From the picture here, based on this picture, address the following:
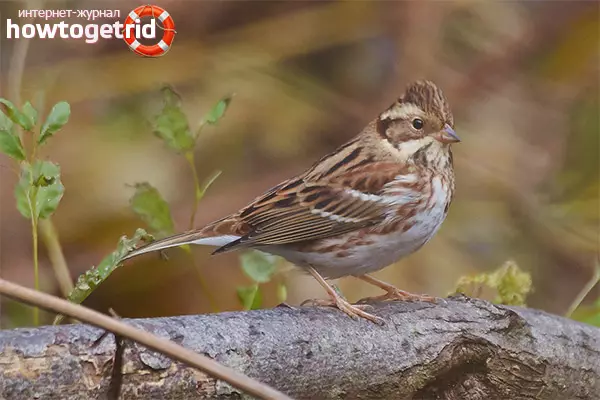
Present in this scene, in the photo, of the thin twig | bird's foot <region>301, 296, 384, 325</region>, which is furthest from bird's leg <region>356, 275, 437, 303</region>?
the thin twig

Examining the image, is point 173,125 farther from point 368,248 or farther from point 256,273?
point 368,248

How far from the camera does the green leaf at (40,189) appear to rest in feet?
5.65

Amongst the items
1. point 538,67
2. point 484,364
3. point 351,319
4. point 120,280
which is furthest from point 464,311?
point 538,67

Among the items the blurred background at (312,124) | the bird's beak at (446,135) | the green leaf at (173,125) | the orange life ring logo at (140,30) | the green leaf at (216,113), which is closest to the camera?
the green leaf at (216,113)

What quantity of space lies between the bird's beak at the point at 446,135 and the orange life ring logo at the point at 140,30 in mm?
731

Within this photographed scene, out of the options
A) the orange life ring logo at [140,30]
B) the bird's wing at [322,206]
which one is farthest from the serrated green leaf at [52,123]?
the orange life ring logo at [140,30]

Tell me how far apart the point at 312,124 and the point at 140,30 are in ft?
4.24

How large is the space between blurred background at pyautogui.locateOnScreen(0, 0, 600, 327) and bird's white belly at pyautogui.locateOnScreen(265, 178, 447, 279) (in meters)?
0.75

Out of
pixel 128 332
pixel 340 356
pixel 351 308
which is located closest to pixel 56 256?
pixel 351 308

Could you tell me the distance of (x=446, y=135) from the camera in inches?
86.3

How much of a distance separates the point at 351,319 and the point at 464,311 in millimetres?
263

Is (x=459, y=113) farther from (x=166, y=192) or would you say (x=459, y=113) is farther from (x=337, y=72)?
(x=166, y=192)

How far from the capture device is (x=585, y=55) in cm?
378

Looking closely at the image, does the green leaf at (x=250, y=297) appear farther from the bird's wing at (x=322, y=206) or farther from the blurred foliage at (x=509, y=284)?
the blurred foliage at (x=509, y=284)
